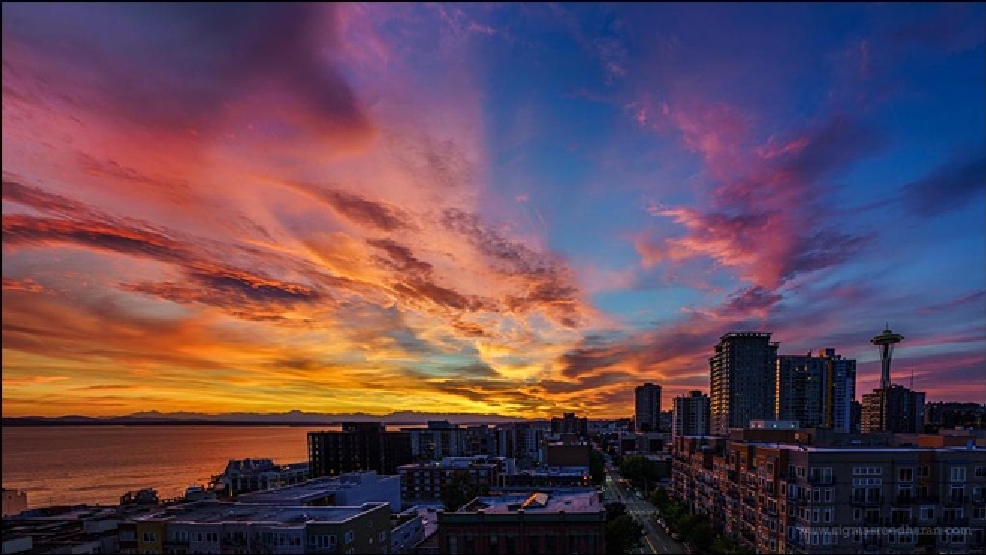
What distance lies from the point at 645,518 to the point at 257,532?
291 feet

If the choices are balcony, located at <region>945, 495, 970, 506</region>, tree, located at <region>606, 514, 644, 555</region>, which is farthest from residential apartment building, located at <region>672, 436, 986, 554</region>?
tree, located at <region>606, 514, 644, 555</region>

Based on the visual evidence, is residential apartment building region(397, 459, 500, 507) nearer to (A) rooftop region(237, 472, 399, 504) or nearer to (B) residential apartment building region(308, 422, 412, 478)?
(B) residential apartment building region(308, 422, 412, 478)

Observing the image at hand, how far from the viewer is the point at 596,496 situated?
71.7 m

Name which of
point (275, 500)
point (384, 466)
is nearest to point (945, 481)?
point (275, 500)

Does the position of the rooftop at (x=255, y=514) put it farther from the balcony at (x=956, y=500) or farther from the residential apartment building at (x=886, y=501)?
the balcony at (x=956, y=500)

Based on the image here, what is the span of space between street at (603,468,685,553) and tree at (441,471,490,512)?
3328cm

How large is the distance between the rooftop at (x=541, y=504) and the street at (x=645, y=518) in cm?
2920

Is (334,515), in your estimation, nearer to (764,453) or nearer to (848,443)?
(764,453)

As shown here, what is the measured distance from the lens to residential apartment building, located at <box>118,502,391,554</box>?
5772cm

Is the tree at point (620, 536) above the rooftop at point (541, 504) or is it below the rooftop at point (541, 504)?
below

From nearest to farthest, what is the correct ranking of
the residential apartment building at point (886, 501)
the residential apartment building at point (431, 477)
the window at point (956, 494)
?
the residential apartment building at point (886, 501) < the window at point (956, 494) < the residential apartment building at point (431, 477)

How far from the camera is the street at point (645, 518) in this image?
9412 centimetres

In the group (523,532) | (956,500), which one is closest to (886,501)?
(956,500)

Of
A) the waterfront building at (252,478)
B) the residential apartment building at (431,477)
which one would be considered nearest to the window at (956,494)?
the residential apartment building at (431,477)
